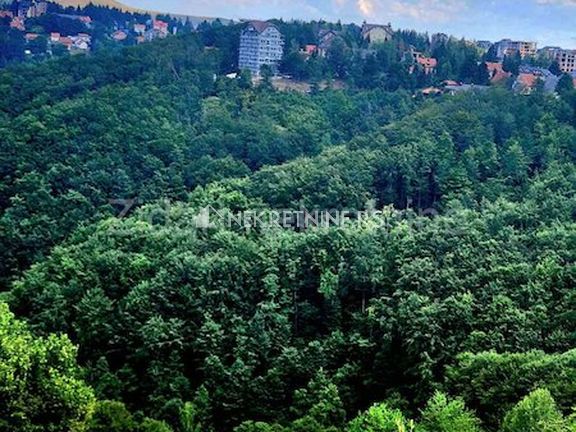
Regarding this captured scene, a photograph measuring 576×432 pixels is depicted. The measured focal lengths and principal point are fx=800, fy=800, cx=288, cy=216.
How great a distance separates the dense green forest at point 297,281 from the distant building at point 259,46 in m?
20.2

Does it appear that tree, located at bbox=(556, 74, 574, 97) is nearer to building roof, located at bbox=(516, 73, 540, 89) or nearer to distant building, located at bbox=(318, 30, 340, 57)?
building roof, located at bbox=(516, 73, 540, 89)

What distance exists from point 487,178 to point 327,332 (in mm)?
15216

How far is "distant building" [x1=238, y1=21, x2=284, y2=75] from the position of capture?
61.8 meters

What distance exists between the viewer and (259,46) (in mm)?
62281

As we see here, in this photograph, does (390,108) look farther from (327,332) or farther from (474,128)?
(327,332)

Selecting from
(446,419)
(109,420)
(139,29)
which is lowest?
(109,420)

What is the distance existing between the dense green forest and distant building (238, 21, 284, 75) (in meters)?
20.2

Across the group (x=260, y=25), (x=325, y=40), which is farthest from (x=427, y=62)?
(x=260, y=25)

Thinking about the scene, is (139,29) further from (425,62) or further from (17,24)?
(425,62)

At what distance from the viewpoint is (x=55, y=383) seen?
14633 mm

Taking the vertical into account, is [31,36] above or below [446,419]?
above

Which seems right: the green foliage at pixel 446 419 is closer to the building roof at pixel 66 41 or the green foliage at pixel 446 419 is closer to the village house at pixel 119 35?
the building roof at pixel 66 41

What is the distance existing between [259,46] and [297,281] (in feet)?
142

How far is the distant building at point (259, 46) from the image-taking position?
203ft
